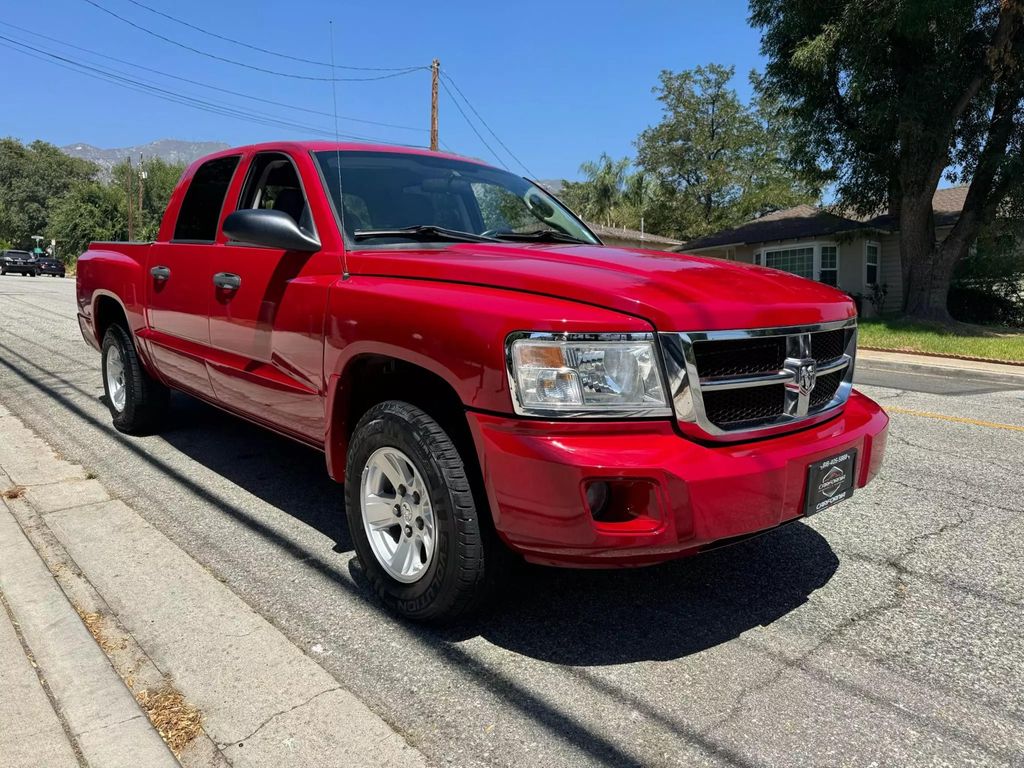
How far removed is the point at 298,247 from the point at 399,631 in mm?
1672

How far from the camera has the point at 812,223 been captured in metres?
25.1

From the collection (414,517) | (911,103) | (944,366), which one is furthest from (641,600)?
(911,103)

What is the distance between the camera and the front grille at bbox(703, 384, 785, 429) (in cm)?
253

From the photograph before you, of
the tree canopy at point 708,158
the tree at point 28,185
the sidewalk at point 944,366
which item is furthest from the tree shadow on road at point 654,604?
the tree at point 28,185

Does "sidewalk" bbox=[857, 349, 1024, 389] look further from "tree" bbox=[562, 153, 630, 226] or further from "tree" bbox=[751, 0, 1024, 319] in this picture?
"tree" bbox=[562, 153, 630, 226]

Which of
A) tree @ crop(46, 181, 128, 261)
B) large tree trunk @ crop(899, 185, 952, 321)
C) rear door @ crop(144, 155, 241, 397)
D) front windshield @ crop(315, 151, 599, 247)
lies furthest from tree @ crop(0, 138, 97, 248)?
front windshield @ crop(315, 151, 599, 247)

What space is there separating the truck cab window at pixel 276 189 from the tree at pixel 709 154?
44362 mm

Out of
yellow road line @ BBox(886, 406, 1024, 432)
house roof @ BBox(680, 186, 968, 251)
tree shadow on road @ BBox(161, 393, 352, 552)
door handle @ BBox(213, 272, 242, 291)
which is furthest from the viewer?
house roof @ BBox(680, 186, 968, 251)

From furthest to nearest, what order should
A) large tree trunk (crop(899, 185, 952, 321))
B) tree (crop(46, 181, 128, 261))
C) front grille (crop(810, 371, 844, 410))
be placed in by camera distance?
tree (crop(46, 181, 128, 261))
large tree trunk (crop(899, 185, 952, 321))
front grille (crop(810, 371, 844, 410))

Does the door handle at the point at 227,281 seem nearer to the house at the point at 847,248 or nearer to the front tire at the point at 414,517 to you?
the front tire at the point at 414,517

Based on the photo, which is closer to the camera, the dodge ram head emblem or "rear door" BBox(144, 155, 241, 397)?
the dodge ram head emblem

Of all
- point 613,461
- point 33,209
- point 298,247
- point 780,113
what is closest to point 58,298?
point 780,113

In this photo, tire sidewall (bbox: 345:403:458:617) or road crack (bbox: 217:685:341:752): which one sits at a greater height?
tire sidewall (bbox: 345:403:458:617)

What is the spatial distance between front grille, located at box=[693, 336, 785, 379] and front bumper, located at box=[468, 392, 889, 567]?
0.81 feet
